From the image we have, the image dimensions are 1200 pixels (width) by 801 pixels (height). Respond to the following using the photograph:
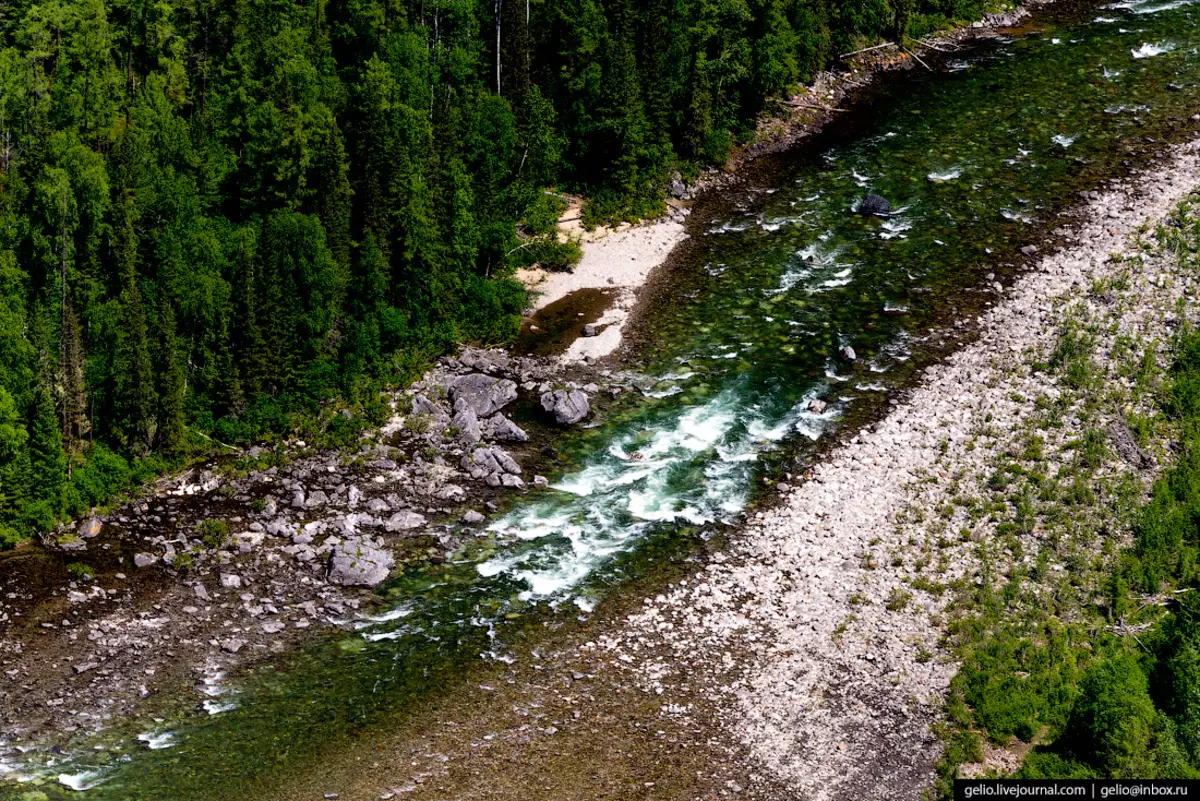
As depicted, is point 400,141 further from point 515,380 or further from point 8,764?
point 8,764

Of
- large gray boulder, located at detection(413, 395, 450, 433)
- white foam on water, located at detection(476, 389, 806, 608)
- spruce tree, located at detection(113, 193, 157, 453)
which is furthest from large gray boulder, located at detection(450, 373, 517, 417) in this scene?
spruce tree, located at detection(113, 193, 157, 453)

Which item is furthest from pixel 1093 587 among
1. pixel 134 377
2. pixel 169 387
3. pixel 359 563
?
pixel 134 377

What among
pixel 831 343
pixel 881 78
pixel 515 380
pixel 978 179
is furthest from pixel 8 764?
pixel 881 78

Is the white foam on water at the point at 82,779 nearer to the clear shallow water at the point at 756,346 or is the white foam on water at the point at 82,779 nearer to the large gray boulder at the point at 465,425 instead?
the clear shallow water at the point at 756,346

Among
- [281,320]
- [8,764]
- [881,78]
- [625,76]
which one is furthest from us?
[881,78]

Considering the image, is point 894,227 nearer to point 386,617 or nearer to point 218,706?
point 386,617

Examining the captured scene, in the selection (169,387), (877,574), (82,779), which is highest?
(169,387)
